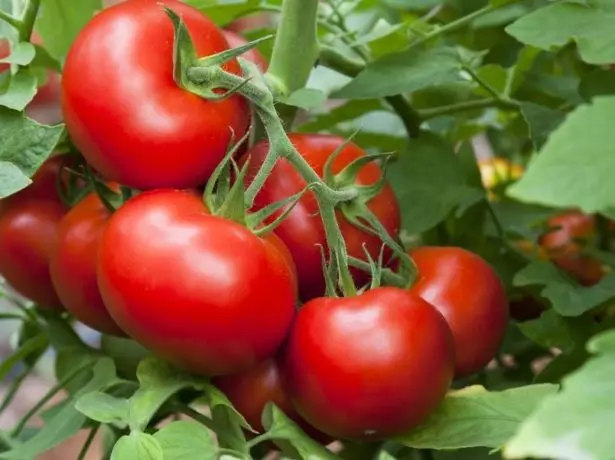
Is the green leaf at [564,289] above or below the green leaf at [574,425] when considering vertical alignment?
below

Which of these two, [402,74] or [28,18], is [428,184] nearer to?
[402,74]

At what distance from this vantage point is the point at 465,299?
1.26 ft

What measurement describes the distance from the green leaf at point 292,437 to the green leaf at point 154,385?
0.03 meters

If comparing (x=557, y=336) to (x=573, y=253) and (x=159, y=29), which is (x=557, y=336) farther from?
(x=159, y=29)

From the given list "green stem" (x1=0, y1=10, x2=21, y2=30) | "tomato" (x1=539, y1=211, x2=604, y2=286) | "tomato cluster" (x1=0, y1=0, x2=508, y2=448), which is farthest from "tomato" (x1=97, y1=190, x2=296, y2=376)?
"tomato" (x1=539, y1=211, x2=604, y2=286)

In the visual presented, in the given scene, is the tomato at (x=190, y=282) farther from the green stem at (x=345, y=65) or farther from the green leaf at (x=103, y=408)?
the green stem at (x=345, y=65)

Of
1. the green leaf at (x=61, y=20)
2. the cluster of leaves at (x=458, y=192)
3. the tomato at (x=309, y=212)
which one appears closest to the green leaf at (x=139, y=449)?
the cluster of leaves at (x=458, y=192)

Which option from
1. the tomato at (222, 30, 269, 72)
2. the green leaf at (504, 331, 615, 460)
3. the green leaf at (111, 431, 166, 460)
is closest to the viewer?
the green leaf at (504, 331, 615, 460)

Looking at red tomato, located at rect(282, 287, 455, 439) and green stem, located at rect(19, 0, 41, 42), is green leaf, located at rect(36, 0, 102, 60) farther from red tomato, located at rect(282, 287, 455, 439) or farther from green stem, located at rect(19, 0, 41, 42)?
red tomato, located at rect(282, 287, 455, 439)

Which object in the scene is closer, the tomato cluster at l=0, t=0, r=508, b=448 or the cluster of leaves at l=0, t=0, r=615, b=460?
the cluster of leaves at l=0, t=0, r=615, b=460

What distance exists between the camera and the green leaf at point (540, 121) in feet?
1.38

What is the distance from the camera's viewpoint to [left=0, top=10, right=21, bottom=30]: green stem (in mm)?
375

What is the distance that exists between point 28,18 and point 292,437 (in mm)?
204

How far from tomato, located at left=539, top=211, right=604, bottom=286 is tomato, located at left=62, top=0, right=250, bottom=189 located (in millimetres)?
253
